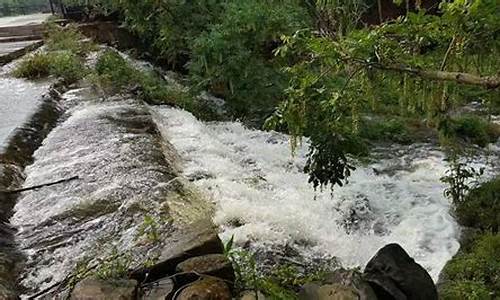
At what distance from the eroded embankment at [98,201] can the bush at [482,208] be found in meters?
2.41

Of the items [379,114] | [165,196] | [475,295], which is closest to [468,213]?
[475,295]

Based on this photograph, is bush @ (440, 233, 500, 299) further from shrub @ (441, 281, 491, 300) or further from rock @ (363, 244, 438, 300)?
rock @ (363, 244, 438, 300)

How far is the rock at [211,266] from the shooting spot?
3.00 m

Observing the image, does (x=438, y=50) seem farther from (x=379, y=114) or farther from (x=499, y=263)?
(x=379, y=114)

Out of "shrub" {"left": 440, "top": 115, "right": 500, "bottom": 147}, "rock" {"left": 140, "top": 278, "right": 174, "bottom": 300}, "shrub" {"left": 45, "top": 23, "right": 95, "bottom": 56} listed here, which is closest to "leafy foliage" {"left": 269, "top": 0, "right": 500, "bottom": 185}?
"rock" {"left": 140, "top": 278, "right": 174, "bottom": 300}

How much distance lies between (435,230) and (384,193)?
898mm

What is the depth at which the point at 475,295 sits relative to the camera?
141 inches

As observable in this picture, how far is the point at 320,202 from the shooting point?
5.07 meters

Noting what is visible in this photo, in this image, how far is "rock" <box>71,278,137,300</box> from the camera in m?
2.80

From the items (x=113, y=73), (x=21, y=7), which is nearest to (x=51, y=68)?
(x=113, y=73)

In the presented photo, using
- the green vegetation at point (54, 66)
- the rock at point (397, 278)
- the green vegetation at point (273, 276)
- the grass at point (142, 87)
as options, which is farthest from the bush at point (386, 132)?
the green vegetation at point (54, 66)

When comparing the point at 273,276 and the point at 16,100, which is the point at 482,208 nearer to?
the point at 273,276

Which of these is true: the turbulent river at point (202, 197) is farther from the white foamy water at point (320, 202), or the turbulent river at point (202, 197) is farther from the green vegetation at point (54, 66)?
the green vegetation at point (54, 66)

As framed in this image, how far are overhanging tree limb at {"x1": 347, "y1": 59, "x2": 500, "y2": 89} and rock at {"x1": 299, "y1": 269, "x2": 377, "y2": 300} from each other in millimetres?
1293
